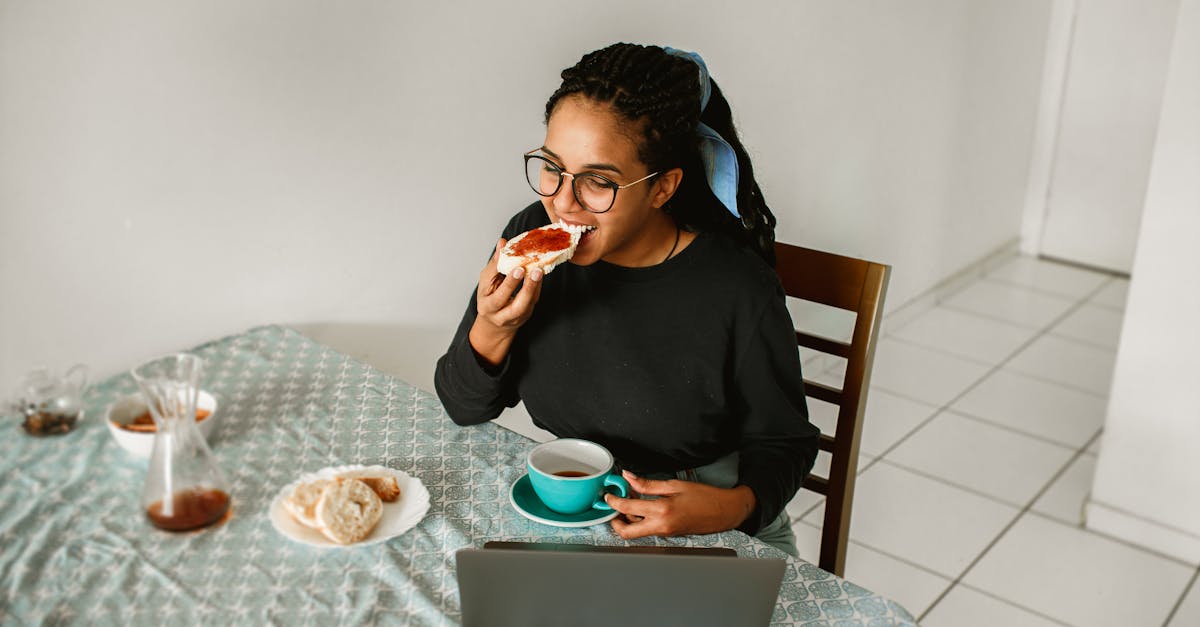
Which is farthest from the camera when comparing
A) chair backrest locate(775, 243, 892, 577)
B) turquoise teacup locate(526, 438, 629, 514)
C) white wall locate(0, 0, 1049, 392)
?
chair backrest locate(775, 243, 892, 577)

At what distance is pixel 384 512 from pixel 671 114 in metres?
0.63

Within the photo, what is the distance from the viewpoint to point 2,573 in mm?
1066

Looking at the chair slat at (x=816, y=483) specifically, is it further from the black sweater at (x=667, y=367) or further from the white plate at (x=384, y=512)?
the white plate at (x=384, y=512)

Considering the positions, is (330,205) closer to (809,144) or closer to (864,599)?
(864,599)

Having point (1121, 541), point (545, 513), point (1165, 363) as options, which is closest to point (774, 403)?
point (545, 513)

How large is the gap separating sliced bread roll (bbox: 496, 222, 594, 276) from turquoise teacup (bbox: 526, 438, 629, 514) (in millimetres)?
229

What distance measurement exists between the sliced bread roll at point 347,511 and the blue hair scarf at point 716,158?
0.63 metres

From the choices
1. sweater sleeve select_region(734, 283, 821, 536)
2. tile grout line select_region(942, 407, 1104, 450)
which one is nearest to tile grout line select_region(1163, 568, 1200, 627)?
tile grout line select_region(942, 407, 1104, 450)

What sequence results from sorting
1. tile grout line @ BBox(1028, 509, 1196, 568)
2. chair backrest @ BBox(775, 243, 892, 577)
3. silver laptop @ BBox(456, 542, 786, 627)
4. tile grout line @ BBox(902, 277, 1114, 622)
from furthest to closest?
tile grout line @ BBox(1028, 509, 1196, 568) → tile grout line @ BBox(902, 277, 1114, 622) → chair backrest @ BBox(775, 243, 892, 577) → silver laptop @ BBox(456, 542, 786, 627)

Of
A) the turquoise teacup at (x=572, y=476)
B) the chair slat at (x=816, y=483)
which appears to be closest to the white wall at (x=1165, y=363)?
the chair slat at (x=816, y=483)

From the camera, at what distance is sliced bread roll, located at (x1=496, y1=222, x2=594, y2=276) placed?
52.2 inches

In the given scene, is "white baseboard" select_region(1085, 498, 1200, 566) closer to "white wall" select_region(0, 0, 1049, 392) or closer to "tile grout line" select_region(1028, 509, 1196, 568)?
"tile grout line" select_region(1028, 509, 1196, 568)

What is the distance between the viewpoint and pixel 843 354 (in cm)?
161

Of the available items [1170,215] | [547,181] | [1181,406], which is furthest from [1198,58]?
[547,181]
